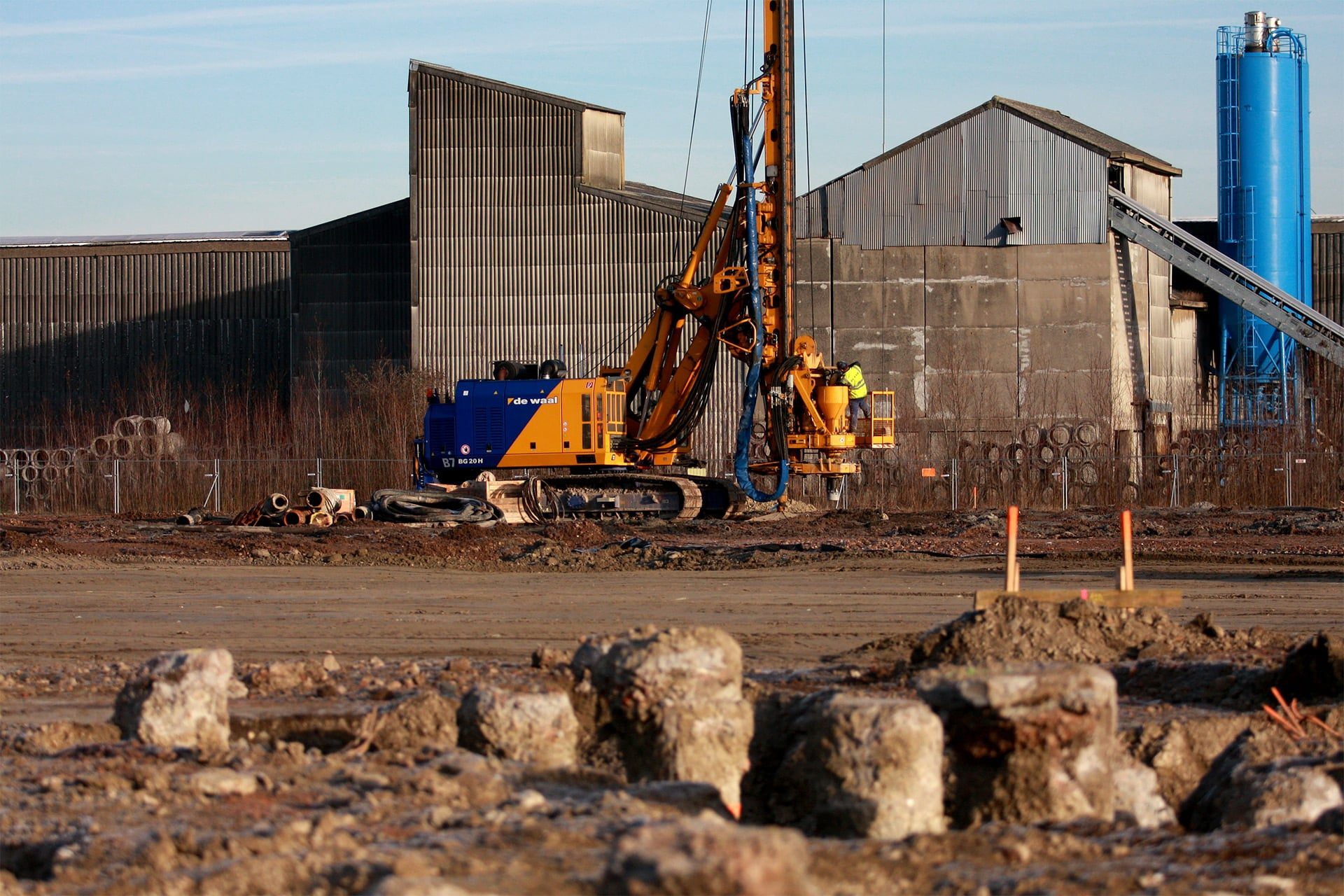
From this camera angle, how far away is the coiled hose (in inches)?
1132

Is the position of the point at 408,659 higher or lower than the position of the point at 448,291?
lower

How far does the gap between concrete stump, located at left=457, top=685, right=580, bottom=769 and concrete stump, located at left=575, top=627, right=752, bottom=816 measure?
0.97 ft

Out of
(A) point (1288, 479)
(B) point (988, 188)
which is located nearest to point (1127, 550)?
(A) point (1288, 479)

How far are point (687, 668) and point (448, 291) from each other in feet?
119

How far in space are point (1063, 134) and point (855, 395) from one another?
1654 centimetres

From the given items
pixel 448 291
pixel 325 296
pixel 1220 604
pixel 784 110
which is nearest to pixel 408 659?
pixel 1220 604

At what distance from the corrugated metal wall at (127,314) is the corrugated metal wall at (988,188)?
19.7 metres

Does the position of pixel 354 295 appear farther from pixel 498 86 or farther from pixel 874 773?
pixel 874 773

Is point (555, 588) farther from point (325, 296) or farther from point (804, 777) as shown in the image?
point (325, 296)

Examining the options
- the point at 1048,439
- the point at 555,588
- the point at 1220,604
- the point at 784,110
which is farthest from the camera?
the point at 1048,439

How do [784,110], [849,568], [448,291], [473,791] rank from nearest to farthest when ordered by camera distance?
[473,791] → [849,568] → [784,110] → [448,291]

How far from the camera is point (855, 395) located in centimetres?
2839

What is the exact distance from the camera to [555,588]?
1836 centimetres

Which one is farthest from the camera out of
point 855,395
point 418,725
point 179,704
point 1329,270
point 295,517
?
point 1329,270
